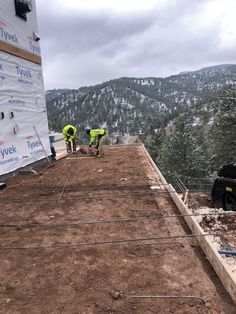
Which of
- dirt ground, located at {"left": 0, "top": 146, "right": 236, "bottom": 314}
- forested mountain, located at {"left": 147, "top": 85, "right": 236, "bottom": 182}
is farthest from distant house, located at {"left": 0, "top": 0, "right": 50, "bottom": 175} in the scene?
forested mountain, located at {"left": 147, "top": 85, "right": 236, "bottom": 182}

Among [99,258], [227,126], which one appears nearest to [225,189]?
[99,258]

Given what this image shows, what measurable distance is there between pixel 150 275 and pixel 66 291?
1007 millimetres

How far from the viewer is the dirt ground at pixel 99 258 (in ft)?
10.9

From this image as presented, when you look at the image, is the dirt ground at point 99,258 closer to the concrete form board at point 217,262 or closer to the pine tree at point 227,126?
the concrete form board at point 217,262

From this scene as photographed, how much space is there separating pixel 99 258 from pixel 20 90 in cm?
836

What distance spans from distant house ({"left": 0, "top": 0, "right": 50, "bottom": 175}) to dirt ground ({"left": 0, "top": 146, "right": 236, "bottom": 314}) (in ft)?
10.2

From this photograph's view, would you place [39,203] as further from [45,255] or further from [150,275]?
[150,275]

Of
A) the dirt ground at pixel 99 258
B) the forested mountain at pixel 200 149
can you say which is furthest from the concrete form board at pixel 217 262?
the forested mountain at pixel 200 149

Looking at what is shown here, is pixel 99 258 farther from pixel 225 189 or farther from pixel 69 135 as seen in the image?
pixel 69 135

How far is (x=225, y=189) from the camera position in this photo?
850 cm

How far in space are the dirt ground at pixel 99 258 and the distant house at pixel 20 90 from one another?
3109mm

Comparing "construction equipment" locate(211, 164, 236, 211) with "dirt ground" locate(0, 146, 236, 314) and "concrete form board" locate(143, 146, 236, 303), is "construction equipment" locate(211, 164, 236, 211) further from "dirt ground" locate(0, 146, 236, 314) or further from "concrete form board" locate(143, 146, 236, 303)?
"concrete form board" locate(143, 146, 236, 303)

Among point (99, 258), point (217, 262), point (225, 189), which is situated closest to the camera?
point (217, 262)

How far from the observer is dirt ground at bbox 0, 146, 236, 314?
3.31 metres
